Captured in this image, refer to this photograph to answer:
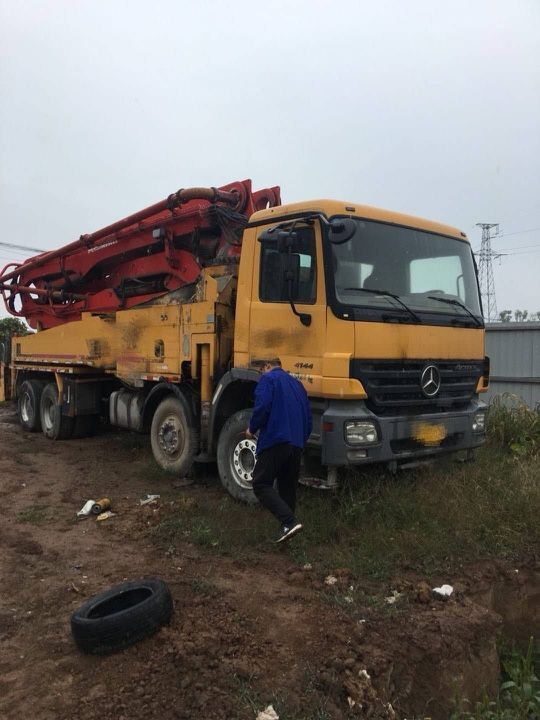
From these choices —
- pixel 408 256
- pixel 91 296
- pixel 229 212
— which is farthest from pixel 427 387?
pixel 91 296

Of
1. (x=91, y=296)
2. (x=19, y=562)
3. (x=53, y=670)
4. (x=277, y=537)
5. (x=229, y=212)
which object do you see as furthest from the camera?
(x=91, y=296)

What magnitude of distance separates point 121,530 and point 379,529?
2.35m

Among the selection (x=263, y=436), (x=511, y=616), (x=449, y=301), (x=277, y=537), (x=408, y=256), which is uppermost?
(x=408, y=256)

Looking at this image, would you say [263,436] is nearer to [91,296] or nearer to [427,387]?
[427,387]

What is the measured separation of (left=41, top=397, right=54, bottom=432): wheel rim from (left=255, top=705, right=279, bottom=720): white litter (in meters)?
8.52

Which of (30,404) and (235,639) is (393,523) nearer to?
(235,639)

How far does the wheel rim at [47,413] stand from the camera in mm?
10438

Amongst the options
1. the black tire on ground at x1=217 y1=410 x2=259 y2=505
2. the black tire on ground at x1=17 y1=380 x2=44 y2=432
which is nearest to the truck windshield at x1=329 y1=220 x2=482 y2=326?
the black tire on ground at x1=217 y1=410 x2=259 y2=505

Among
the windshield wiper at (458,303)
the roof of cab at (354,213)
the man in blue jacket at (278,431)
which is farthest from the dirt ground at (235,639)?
the roof of cab at (354,213)

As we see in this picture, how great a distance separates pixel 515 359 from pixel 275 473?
20.1 feet

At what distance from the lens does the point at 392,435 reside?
503 centimetres

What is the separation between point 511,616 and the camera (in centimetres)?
429

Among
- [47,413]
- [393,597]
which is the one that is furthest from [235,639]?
[47,413]

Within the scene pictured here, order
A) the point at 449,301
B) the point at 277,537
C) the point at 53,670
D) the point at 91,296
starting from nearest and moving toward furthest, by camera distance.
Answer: the point at 53,670 < the point at 277,537 < the point at 449,301 < the point at 91,296
